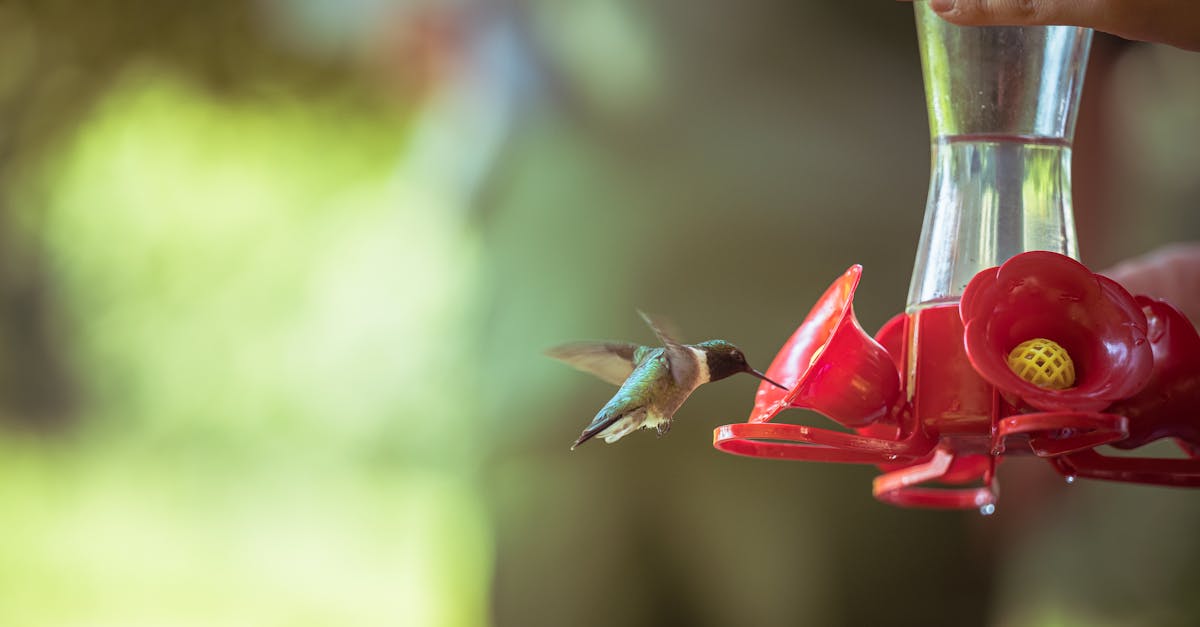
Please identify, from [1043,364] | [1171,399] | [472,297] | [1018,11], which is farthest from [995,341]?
[472,297]

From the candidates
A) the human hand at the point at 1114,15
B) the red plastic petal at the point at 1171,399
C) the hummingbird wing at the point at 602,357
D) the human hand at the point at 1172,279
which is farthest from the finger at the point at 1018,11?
the human hand at the point at 1172,279

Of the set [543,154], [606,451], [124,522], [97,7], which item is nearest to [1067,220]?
[606,451]

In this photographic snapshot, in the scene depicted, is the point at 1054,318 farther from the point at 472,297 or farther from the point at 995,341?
the point at 472,297

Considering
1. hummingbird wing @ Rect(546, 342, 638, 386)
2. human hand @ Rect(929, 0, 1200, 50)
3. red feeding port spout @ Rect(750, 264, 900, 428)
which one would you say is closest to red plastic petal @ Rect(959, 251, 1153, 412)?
red feeding port spout @ Rect(750, 264, 900, 428)

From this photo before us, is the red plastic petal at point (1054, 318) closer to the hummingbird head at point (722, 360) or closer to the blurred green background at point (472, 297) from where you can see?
the hummingbird head at point (722, 360)

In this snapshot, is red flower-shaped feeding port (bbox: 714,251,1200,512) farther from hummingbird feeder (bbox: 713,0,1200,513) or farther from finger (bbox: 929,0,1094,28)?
finger (bbox: 929,0,1094,28)

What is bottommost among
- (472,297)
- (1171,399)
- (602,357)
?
(1171,399)
